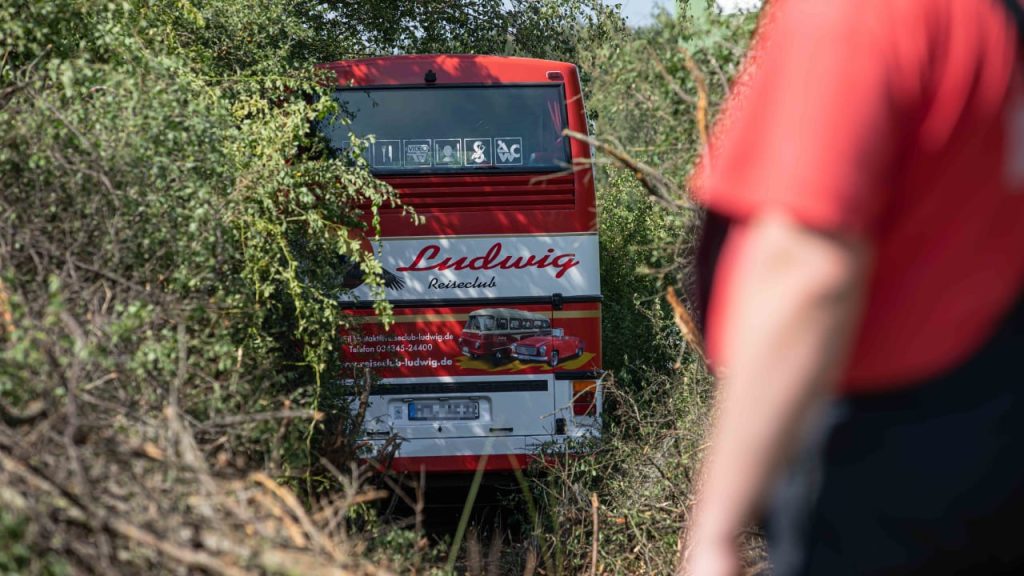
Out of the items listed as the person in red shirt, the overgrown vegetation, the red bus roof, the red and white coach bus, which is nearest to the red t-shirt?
the person in red shirt

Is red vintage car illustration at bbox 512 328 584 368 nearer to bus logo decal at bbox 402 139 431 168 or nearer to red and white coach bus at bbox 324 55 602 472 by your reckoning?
red and white coach bus at bbox 324 55 602 472

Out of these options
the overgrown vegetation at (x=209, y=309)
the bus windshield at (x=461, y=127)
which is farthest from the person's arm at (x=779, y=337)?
the bus windshield at (x=461, y=127)

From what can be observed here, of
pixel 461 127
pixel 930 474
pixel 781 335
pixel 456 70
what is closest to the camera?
pixel 781 335

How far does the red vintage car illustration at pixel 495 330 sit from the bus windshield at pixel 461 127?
107 centimetres

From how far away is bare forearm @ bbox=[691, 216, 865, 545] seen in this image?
118 centimetres

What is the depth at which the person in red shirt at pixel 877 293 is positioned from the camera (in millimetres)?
1185

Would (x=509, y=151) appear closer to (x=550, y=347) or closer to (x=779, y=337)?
(x=550, y=347)

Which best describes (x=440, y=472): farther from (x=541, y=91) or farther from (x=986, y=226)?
(x=986, y=226)

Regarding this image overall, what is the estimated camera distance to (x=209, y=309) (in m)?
4.46

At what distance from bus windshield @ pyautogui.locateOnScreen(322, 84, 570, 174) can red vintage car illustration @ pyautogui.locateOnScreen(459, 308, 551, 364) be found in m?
1.07

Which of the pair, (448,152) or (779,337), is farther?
(448,152)

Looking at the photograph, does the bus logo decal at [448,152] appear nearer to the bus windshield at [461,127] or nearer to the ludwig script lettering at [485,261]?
the bus windshield at [461,127]

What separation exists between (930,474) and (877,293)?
0.68ft

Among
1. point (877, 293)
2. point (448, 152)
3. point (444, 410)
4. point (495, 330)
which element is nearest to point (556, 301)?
point (495, 330)
